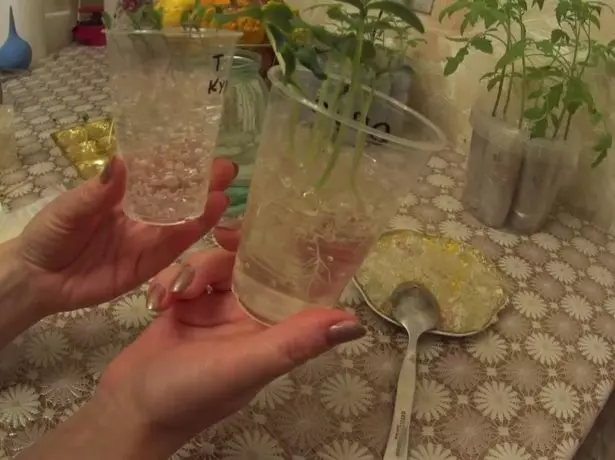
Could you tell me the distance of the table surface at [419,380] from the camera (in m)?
0.49

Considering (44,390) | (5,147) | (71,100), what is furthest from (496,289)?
(71,100)

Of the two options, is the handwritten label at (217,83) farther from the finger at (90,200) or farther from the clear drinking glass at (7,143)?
the clear drinking glass at (7,143)

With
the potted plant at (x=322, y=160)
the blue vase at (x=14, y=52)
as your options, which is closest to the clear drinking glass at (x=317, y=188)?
the potted plant at (x=322, y=160)

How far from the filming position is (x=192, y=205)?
48 cm

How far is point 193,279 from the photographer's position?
508 mm

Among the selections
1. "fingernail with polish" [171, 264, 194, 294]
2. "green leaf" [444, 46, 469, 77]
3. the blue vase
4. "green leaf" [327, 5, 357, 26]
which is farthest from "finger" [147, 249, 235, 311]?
the blue vase

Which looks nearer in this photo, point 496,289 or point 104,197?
point 104,197

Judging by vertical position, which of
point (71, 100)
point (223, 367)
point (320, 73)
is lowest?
point (71, 100)

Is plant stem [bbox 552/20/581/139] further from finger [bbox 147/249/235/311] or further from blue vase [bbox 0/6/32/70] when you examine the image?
blue vase [bbox 0/6/32/70]

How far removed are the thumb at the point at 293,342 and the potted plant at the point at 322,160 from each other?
0.15ft

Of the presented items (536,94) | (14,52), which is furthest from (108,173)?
(14,52)

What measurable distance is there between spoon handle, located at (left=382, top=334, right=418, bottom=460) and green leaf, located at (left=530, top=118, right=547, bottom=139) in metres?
0.29

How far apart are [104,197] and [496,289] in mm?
391

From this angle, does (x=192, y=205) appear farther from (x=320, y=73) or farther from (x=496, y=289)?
(x=496, y=289)
